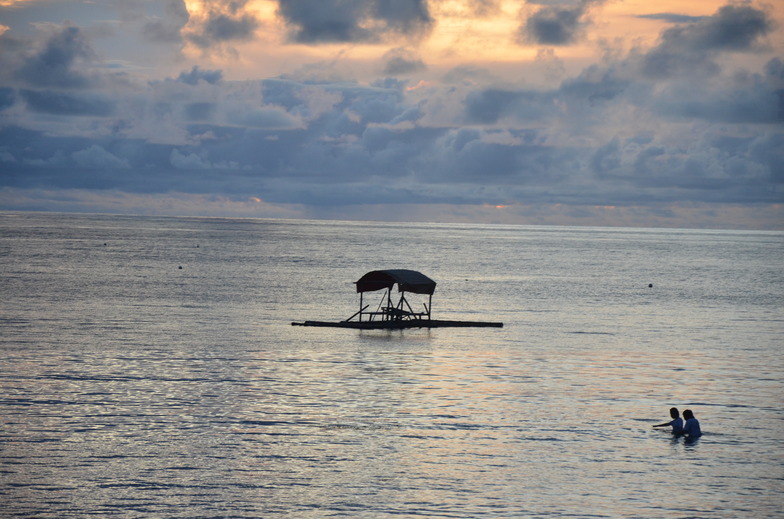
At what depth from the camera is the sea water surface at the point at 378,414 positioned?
86.9 ft

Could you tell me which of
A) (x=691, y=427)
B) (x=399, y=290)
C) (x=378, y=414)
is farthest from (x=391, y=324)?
(x=691, y=427)

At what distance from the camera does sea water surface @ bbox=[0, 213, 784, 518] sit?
26500 mm

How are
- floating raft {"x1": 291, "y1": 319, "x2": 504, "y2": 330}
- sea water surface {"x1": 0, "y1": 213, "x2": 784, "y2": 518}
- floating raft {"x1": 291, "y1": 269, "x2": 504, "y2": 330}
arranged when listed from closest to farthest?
sea water surface {"x1": 0, "y1": 213, "x2": 784, "y2": 518} < floating raft {"x1": 291, "y1": 269, "x2": 504, "y2": 330} < floating raft {"x1": 291, "y1": 319, "x2": 504, "y2": 330}

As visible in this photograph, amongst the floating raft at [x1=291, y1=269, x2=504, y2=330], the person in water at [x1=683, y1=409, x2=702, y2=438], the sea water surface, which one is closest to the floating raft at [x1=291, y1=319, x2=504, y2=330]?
the floating raft at [x1=291, y1=269, x2=504, y2=330]

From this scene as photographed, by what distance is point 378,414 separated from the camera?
36.9 meters

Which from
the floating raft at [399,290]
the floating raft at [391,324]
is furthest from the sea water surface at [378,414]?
the floating raft at [399,290]

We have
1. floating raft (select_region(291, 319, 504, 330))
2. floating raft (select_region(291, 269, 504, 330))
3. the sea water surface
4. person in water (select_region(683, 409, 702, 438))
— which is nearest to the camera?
the sea water surface

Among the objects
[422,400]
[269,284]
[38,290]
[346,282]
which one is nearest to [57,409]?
[422,400]

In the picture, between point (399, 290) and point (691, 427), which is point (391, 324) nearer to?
point (399, 290)

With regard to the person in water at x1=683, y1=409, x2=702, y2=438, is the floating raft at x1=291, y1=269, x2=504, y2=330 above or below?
above

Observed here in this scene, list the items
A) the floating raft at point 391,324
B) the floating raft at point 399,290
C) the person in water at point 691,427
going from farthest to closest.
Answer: the floating raft at point 391,324 < the floating raft at point 399,290 < the person in water at point 691,427

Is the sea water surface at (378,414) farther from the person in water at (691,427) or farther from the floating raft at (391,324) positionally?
the floating raft at (391,324)

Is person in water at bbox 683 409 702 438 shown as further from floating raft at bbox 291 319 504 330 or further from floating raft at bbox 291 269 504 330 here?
floating raft at bbox 291 319 504 330

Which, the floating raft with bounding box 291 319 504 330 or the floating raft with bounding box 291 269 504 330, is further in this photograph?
the floating raft with bounding box 291 319 504 330
